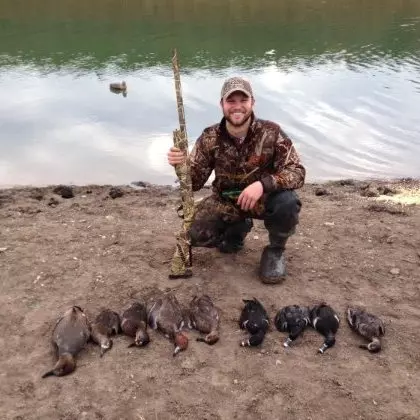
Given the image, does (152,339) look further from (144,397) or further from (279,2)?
(279,2)

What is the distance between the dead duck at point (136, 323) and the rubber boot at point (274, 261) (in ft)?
4.23

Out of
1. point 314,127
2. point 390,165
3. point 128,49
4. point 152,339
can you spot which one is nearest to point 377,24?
point 128,49

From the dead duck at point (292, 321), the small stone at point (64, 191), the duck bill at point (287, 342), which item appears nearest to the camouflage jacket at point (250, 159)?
the dead duck at point (292, 321)

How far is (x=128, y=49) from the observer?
2019 cm

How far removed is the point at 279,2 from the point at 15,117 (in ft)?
70.9

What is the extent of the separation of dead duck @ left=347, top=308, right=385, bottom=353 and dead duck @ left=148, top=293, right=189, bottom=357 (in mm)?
1451

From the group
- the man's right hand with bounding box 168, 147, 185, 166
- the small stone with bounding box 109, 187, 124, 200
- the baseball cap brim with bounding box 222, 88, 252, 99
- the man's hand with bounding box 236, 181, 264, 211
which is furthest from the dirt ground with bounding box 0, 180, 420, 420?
the baseball cap brim with bounding box 222, 88, 252, 99

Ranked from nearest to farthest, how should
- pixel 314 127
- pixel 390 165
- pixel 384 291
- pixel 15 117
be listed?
pixel 384 291 < pixel 390 165 < pixel 314 127 < pixel 15 117

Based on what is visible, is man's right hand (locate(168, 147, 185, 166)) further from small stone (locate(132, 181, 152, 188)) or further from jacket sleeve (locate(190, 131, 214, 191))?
small stone (locate(132, 181, 152, 188))

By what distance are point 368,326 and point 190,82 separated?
12.1 metres

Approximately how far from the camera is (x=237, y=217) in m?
5.70

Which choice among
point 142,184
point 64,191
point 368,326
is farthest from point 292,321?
point 142,184

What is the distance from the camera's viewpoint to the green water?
34.1 ft

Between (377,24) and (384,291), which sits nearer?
(384,291)
